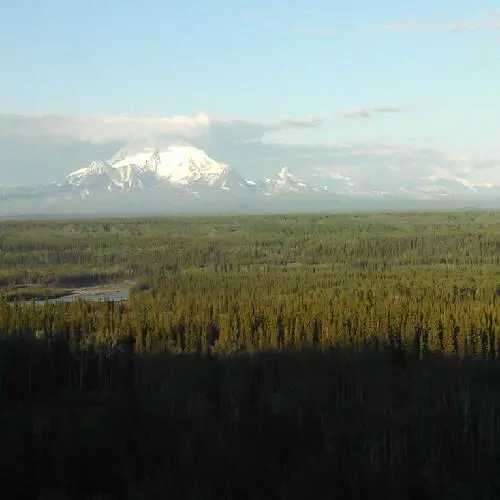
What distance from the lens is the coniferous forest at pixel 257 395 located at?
38375mm

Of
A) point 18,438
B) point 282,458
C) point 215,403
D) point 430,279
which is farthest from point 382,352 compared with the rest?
point 430,279

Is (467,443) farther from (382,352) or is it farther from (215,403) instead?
(382,352)

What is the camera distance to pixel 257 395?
2218 inches

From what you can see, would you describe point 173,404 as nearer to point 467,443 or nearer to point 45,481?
point 45,481

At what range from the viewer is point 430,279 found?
12206 cm

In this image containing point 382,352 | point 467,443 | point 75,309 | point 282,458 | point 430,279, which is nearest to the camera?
point 282,458

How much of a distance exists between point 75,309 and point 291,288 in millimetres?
34226

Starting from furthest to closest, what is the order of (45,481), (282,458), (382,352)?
(382,352) → (282,458) → (45,481)

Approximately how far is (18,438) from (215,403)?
590 inches

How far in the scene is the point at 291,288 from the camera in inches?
4464

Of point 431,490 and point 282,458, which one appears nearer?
point 431,490

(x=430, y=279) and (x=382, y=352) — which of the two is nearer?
(x=382, y=352)

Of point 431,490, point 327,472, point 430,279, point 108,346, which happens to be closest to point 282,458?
point 327,472

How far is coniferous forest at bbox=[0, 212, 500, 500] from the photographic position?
126 ft
